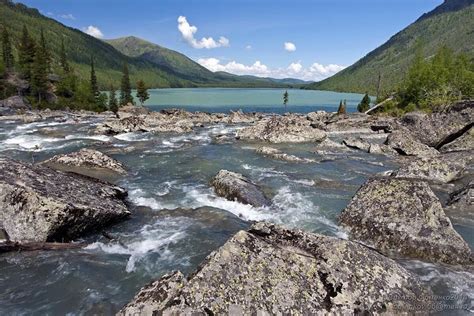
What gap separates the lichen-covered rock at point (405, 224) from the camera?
13.1m

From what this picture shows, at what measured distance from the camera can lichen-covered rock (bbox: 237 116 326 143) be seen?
155ft

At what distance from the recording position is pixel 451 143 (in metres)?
39.7

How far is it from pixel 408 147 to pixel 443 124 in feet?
32.8

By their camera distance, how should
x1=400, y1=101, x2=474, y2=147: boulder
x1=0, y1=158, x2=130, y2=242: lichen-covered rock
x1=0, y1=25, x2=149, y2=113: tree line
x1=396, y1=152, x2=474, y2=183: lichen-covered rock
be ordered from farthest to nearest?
x1=0, y1=25, x2=149, y2=113: tree line < x1=400, y1=101, x2=474, y2=147: boulder < x1=396, y1=152, x2=474, y2=183: lichen-covered rock < x1=0, y1=158, x2=130, y2=242: lichen-covered rock

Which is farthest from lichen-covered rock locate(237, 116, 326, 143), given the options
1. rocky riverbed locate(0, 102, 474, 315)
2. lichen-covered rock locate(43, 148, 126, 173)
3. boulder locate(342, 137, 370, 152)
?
lichen-covered rock locate(43, 148, 126, 173)

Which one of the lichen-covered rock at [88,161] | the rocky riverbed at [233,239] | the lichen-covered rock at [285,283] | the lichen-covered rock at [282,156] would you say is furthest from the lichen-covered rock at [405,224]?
the lichen-covered rock at [88,161]

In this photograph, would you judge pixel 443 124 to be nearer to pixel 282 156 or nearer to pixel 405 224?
pixel 282 156

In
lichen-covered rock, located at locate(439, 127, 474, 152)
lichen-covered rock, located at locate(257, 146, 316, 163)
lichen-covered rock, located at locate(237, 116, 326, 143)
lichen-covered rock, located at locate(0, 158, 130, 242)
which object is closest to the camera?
lichen-covered rock, located at locate(0, 158, 130, 242)

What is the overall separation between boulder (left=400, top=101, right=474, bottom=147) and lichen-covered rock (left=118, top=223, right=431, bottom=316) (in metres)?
38.1

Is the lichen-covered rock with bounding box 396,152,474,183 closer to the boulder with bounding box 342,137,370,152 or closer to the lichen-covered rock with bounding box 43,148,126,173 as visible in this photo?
the boulder with bounding box 342,137,370,152

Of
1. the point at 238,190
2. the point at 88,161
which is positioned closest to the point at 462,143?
the point at 238,190

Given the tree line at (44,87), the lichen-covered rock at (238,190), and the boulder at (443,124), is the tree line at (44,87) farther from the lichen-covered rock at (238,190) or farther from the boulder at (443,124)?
the lichen-covered rock at (238,190)

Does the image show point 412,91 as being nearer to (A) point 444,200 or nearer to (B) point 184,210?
(A) point 444,200

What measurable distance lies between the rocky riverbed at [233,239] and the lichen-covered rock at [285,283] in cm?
3
